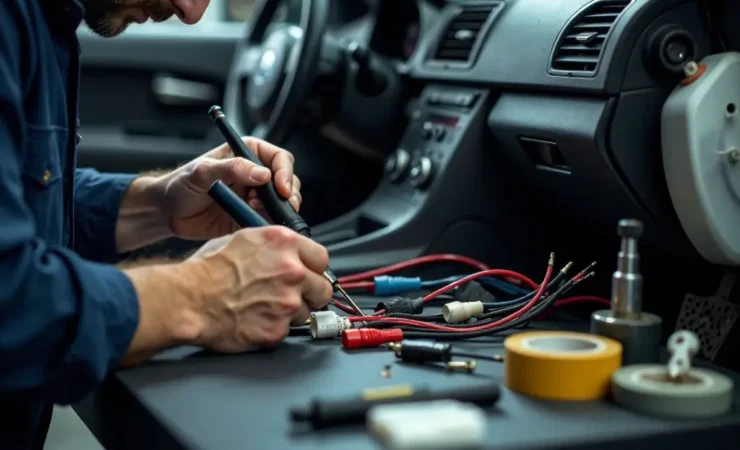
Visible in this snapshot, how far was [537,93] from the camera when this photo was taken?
120cm

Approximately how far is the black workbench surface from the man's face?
1.23 ft

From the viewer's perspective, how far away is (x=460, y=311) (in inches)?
38.0

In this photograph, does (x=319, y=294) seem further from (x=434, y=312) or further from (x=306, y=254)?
(x=434, y=312)

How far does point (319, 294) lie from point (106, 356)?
0.67ft

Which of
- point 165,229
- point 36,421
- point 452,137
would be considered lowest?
point 36,421

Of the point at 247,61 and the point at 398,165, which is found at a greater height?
the point at 247,61

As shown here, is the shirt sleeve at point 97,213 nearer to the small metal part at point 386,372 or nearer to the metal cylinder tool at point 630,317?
the small metal part at point 386,372

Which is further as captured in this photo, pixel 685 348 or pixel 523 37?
pixel 523 37

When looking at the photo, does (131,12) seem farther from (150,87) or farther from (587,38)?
(150,87)

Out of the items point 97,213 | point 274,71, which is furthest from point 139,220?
point 274,71

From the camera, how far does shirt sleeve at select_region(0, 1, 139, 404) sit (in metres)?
0.70

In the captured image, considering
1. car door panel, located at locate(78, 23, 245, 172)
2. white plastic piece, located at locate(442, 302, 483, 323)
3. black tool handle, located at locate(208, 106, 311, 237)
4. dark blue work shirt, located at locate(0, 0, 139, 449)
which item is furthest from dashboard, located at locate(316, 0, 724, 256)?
car door panel, located at locate(78, 23, 245, 172)

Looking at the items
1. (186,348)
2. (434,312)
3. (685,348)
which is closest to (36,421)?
(186,348)

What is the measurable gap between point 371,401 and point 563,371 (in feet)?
0.49
